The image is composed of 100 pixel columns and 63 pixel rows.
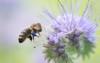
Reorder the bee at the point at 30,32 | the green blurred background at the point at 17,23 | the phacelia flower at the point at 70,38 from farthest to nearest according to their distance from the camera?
the green blurred background at the point at 17,23
the bee at the point at 30,32
the phacelia flower at the point at 70,38

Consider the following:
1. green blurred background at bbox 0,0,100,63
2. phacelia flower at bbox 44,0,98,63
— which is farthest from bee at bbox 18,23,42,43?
green blurred background at bbox 0,0,100,63

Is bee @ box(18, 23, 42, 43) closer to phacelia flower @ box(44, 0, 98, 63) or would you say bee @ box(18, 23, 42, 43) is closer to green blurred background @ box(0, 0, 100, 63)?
phacelia flower @ box(44, 0, 98, 63)

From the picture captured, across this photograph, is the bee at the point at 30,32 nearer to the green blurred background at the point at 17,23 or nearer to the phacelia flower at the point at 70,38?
the phacelia flower at the point at 70,38

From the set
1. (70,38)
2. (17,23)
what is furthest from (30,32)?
(17,23)

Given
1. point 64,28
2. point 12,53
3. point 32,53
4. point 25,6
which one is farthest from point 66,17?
point 25,6

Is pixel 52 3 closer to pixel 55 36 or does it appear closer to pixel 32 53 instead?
pixel 32 53

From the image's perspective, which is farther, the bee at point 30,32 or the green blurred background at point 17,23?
the green blurred background at point 17,23

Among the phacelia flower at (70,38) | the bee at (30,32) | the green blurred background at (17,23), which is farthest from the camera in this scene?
the green blurred background at (17,23)

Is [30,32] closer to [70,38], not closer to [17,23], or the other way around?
[70,38]

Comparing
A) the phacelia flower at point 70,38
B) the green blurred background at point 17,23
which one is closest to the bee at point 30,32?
the phacelia flower at point 70,38
